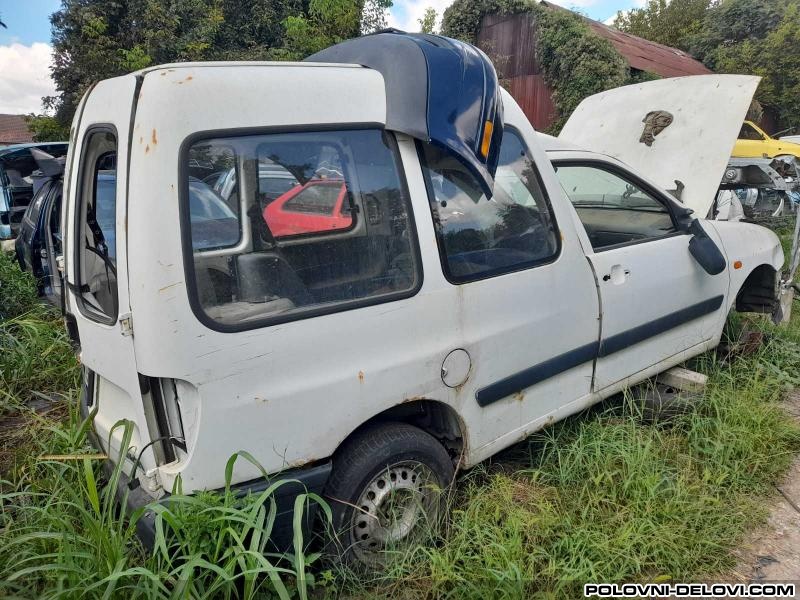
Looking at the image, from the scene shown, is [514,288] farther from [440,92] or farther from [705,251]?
[705,251]

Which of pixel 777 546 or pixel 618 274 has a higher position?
pixel 618 274

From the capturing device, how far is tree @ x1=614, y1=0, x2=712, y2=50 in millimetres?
23016

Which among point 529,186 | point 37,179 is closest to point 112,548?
point 529,186

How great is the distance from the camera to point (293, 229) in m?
2.30

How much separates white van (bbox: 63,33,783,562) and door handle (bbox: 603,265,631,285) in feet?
0.03

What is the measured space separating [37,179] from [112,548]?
18.2ft

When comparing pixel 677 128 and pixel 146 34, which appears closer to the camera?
pixel 677 128

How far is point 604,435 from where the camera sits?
2.91 metres

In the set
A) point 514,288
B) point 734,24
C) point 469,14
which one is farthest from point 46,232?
point 734,24

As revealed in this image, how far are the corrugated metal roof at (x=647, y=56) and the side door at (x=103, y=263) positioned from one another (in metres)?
14.1

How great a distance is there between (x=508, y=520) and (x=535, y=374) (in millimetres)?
647

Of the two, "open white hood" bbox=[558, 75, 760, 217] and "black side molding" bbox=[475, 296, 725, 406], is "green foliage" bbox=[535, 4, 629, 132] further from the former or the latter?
"black side molding" bbox=[475, 296, 725, 406]

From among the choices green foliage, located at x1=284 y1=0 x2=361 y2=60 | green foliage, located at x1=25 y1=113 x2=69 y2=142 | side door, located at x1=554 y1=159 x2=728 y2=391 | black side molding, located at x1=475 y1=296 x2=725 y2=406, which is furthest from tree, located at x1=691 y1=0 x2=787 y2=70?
green foliage, located at x1=25 y1=113 x2=69 y2=142

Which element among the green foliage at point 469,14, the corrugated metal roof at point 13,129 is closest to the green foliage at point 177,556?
the green foliage at point 469,14
